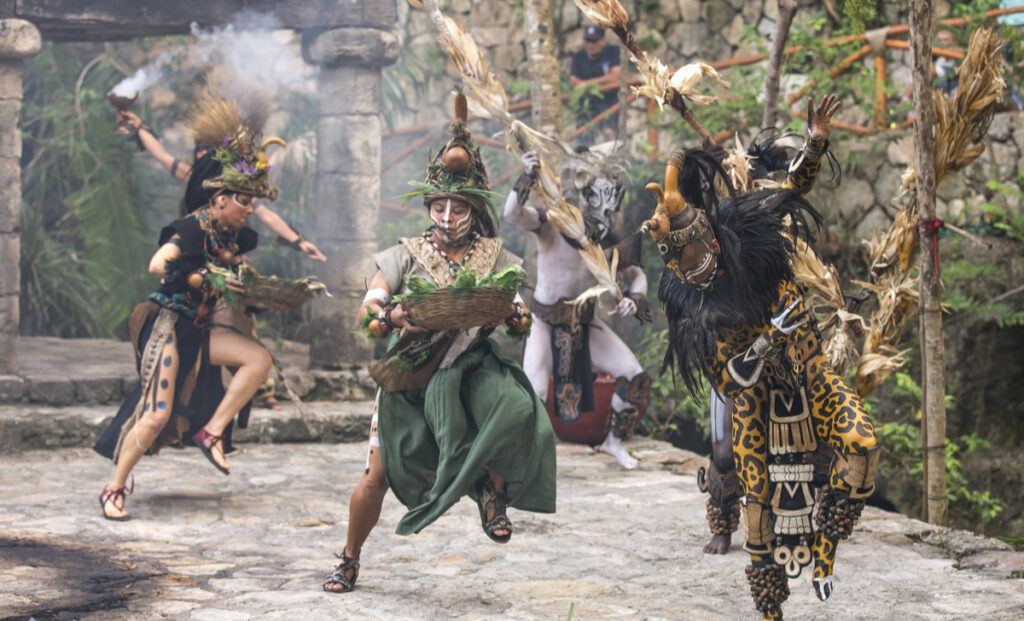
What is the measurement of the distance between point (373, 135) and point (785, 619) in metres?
5.99

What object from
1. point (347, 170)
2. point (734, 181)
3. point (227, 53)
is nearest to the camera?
point (734, 181)

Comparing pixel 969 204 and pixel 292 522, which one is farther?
pixel 969 204

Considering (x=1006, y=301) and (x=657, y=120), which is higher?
(x=657, y=120)

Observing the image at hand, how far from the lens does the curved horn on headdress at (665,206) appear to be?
4109 mm

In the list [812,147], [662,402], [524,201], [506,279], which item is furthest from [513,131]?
[662,402]

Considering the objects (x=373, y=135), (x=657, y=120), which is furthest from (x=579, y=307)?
(x=657, y=120)

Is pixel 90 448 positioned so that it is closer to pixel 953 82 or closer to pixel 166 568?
pixel 166 568

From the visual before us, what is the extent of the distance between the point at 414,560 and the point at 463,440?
3.80ft

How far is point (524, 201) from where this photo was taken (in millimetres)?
6926

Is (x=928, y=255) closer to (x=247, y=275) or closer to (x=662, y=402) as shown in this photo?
(x=247, y=275)

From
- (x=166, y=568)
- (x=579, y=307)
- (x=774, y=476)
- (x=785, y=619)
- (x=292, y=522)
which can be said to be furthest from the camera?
(x=579, y=307)

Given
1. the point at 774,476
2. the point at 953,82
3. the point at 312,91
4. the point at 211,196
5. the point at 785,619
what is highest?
the point at 312,91

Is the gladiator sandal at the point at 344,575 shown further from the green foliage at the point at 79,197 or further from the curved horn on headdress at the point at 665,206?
the green foliage at the point at 79,197

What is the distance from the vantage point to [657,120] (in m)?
11.4
